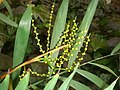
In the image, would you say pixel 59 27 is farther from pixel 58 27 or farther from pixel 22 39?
pixel 22 39

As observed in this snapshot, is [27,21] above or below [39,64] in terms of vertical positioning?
above

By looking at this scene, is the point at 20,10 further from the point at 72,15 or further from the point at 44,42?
the point at 72,15

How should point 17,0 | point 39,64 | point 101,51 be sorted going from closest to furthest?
point 39,64 → point 101,51 → point 17,0

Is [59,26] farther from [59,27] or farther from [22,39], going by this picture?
[22,39]

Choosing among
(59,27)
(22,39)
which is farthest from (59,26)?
(22,39)

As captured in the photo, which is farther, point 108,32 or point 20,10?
point 108,32

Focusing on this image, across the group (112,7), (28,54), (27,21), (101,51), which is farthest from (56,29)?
(112,7)

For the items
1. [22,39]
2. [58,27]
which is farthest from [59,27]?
[22,39]

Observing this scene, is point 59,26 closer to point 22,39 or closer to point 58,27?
point 58,27
